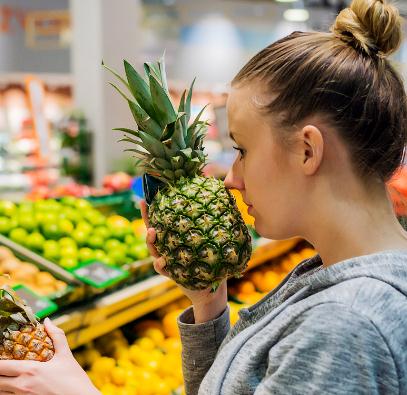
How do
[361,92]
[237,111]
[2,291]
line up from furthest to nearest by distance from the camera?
[2,291], [237,111], [361,92]

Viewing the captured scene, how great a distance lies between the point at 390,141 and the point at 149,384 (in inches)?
62.1

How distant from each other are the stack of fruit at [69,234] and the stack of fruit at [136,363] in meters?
0.39

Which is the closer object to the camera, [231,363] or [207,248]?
[231,363]

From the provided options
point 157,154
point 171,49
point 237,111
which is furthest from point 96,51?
point 171,49

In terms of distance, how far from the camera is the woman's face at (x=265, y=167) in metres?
1.21

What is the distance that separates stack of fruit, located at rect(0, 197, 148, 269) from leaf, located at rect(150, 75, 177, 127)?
1126 millimetres

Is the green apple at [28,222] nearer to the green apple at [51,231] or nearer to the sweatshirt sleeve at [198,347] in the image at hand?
the green apple at [51,231]

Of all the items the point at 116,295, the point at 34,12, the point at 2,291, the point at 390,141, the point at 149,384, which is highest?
the point at 34,12

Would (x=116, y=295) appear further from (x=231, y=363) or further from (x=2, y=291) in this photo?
(x=231, y=363)

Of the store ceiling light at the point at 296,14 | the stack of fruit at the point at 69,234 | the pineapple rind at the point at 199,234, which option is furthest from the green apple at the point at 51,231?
the store ceiling light at the point at 296,14

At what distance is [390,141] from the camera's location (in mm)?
1225

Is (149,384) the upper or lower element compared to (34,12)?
lower

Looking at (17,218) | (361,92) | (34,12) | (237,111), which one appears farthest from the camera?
(34,12)

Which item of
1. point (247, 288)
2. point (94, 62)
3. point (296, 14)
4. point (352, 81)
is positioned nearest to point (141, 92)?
point (352, 81)
